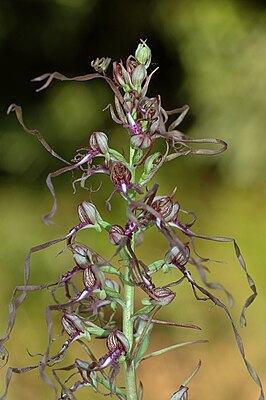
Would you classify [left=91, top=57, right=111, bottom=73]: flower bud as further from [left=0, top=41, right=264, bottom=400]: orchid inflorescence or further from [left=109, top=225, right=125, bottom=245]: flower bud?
[left=109, top=225, right=125, bottom=245]: flower bud

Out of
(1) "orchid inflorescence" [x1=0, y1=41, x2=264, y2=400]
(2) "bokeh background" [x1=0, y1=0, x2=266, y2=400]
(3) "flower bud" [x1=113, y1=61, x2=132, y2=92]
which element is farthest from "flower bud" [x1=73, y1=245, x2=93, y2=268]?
(2) "bokeh background" [x1=0, y1=0, x2=266, y2=400]

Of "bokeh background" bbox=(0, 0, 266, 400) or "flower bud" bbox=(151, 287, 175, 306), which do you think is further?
"bokeh background" bbox=(0, 0, 266, 400)

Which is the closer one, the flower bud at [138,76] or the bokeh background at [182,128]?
the flower bud at [138,76]

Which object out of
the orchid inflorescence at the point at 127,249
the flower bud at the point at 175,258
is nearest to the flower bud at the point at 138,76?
the orchid inflorescence at the point at 127,249

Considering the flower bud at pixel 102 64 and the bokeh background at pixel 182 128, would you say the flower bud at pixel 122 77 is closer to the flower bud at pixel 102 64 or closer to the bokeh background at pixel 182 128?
the flower bud at pixel 102 64

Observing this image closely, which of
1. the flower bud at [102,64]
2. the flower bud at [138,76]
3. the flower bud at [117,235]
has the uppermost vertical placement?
the flower bud at [102,64]

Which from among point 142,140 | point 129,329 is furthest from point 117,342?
point 142,140

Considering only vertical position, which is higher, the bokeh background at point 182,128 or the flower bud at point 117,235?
the flower bud at point 117,235

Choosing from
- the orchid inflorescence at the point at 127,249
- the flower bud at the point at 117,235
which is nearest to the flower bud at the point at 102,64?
the orchid inflorescence at the point at 127,249
